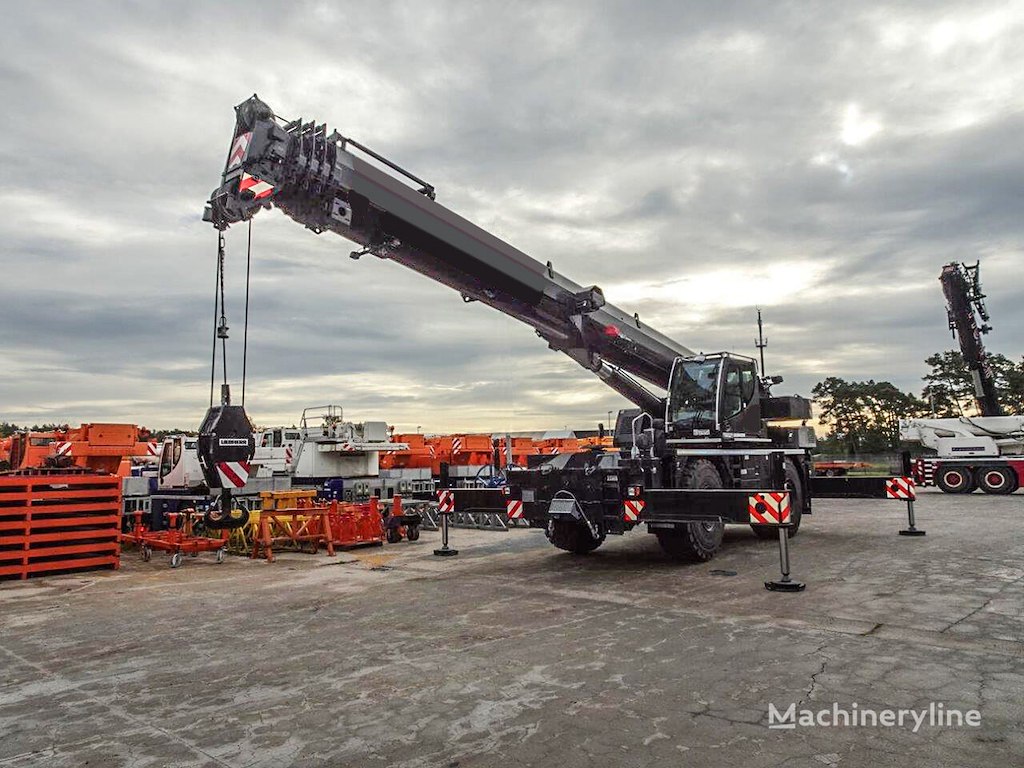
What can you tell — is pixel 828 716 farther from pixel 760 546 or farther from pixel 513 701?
pixel 760 546

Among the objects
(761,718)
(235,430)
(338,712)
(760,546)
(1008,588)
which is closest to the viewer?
(761,718)

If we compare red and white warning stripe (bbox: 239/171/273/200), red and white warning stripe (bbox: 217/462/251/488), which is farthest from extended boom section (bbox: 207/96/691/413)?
red and white warning stripe (bbox: 217/462/251/488)

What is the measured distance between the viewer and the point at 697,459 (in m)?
10.2

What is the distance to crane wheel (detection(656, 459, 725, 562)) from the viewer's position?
9562 mm

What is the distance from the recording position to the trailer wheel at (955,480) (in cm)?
2297

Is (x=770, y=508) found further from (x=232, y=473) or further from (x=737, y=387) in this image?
(x=232, y=473)

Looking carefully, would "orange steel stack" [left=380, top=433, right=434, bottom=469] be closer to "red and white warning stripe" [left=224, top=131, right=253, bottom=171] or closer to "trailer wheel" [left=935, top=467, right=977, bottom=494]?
"red and white warning stripe" [left=224, top=131, right=253, bottom=171]

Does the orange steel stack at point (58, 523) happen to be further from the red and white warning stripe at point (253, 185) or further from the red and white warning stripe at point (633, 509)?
the red and white warning stripe at point (633, 509)

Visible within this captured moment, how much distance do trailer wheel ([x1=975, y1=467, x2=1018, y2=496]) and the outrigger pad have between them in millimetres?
24321

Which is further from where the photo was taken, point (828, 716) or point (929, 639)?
point (929, 639)

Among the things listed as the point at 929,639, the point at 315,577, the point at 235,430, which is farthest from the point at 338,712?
the point at 315,577

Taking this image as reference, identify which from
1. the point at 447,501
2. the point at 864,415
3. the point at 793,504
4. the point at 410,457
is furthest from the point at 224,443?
the point at 864,415

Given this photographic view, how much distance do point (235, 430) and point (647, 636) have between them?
4.52 metres

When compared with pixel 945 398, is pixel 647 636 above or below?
below
